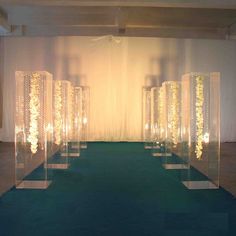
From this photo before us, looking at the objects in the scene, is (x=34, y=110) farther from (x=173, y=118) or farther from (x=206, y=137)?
(x=173, y=118)

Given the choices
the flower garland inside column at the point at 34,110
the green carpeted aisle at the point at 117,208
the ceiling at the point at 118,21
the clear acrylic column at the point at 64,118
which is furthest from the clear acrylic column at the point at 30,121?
the ceiling at the point at 118,21

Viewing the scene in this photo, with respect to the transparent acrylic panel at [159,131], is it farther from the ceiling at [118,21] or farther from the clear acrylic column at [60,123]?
the ceiling at [118,21]

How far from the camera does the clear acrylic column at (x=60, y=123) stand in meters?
7.09

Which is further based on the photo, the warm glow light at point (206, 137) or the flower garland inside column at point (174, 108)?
the flower garland inside column at point (174, 108)

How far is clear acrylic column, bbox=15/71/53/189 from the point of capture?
530 cm

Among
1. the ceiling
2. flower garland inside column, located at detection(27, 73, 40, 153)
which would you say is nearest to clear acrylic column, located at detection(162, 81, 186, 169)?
flower garland inside column, located at detection(27, 73, 40, 153)

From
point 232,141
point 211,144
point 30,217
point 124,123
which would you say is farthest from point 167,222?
point 232,141

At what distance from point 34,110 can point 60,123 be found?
178cm

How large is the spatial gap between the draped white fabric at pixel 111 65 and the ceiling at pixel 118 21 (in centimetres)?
62

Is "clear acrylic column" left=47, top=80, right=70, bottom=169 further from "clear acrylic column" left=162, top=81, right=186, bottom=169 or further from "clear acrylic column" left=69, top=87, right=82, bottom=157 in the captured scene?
"clear acrylic column" left=162, top=81, right=186, bottom=169

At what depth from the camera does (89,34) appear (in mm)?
14297

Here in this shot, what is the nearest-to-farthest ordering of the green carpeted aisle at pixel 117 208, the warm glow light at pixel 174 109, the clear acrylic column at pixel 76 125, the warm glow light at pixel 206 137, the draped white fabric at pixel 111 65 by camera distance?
the green carpeted aisle at pixel 117 208
the warm glow light at pixel 206 137
the warm glow light at pixel 174 109
the clear acrylic column at pixel 76 125
the draped white fabric at pixel 111 65

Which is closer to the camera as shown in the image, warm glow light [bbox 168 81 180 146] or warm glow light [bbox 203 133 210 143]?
warm glow light [bbox 203 133 210 143]

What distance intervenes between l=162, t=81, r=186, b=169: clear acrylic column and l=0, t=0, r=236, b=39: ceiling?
4.14 metres
